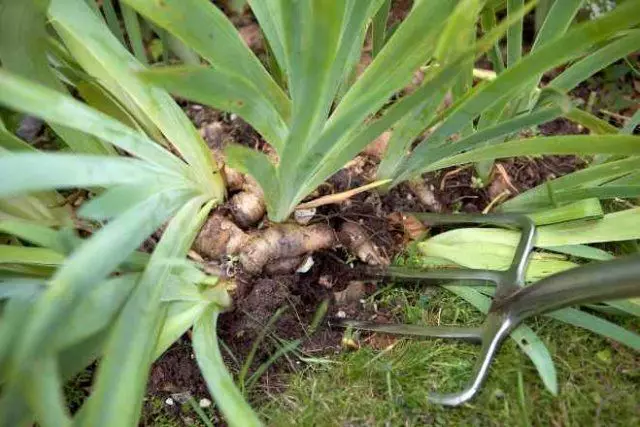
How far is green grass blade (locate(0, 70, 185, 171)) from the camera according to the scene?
2.40 ft

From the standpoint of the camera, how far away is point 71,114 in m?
0.83

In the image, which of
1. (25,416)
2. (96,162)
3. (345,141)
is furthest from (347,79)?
(25,416)

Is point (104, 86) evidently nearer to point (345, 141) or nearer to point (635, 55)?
point (345, 141)

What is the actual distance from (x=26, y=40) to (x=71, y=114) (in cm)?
17

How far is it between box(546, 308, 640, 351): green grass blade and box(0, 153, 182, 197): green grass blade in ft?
2.23

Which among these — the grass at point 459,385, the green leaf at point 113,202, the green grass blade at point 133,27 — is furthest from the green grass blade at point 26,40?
the grass at point 459,385

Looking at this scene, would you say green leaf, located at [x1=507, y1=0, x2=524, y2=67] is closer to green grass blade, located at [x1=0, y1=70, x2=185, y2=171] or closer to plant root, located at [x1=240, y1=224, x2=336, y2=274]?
plant root, located at [x1=240, y1=224, x2=336, y2=274]

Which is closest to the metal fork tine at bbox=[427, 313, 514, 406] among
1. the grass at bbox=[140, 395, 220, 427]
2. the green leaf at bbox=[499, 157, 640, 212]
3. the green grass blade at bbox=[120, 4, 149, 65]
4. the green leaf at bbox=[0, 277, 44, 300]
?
the green leaf at bbox=[499, 157, 640, 212]

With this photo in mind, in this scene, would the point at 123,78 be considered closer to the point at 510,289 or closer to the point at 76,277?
the point at 76,277

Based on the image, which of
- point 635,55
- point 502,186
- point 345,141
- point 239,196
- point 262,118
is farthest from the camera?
point 635,55

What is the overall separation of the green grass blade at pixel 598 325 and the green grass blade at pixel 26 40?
80 cm

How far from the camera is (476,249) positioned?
1.15 meters

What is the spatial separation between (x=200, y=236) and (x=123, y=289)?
301 mm

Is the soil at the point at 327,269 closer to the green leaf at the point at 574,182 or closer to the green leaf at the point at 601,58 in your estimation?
→ the green leaf at the point at 574,182
